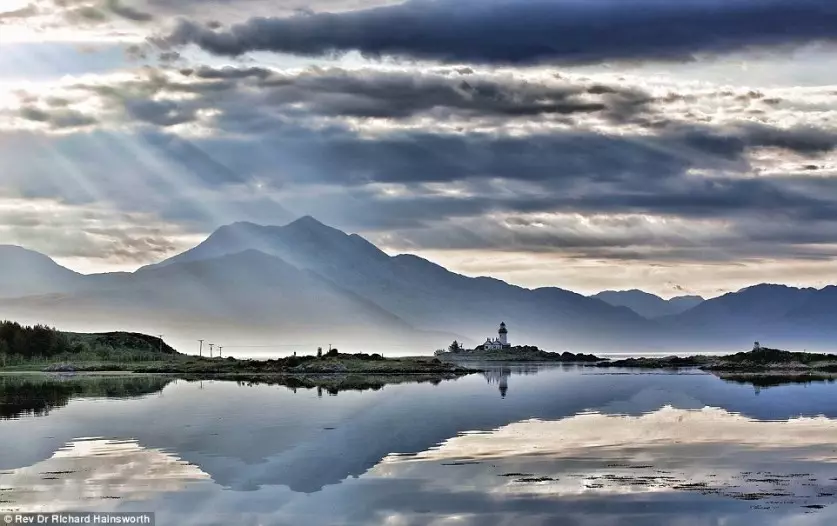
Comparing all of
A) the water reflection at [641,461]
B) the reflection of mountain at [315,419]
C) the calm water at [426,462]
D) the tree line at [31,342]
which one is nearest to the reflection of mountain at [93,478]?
the calm water at [426,462]

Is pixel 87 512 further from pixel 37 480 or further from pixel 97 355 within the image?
pixel 97 355

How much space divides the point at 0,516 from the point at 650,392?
237ft

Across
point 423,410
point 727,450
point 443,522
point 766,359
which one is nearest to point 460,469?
point 443,522

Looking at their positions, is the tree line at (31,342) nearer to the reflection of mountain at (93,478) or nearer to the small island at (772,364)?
the small island at (772,364)

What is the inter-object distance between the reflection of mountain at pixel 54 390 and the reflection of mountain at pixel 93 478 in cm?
2122

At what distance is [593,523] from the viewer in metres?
29.2

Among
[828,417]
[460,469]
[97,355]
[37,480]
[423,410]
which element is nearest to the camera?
[37,480]

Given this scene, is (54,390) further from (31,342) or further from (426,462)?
(31,342)

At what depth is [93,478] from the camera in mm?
36031

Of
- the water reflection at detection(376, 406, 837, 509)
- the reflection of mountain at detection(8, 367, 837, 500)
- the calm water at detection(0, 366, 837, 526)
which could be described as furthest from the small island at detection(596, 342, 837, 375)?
the water reflection at detection(376, 406, 837, 509)

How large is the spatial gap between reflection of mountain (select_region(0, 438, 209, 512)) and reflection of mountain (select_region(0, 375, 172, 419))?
2122 centimetres

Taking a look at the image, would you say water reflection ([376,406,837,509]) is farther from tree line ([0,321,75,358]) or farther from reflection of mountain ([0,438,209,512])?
tree line ([0,321,75,358])

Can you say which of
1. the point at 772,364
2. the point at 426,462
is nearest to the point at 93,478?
the point at 426,462

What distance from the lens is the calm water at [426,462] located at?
30.9 m
